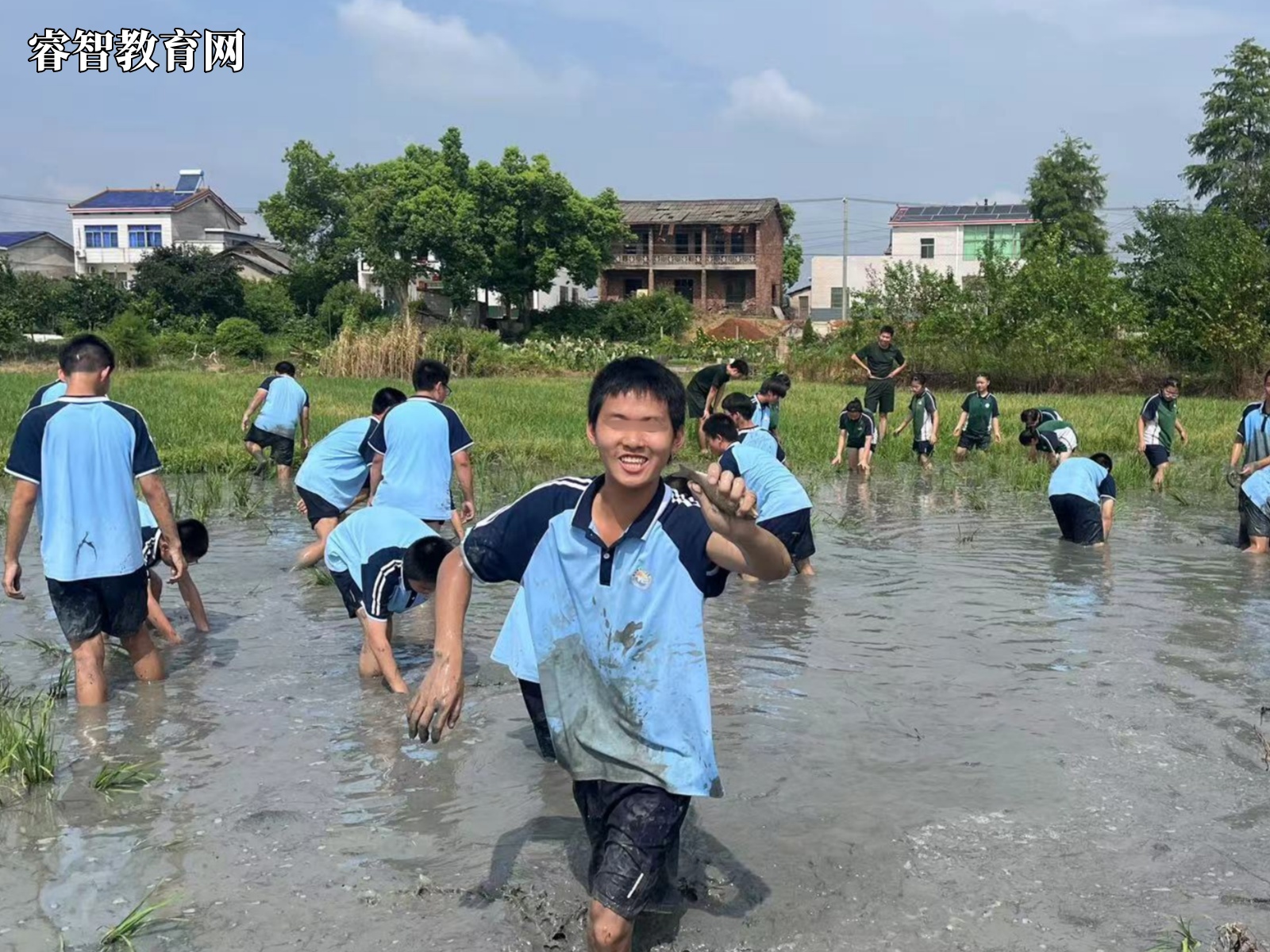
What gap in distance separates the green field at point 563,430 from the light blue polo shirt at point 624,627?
29.7 feet

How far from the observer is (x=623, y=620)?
328 cm

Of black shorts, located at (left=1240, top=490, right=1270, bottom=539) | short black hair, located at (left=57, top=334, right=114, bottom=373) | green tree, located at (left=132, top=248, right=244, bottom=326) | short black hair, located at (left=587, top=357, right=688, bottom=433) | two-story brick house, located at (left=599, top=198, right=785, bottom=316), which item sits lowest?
black shorts, located at (left=1240, top=490, right=1270, bottom=539)

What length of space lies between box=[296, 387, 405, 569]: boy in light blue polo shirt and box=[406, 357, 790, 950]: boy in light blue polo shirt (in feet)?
17.6

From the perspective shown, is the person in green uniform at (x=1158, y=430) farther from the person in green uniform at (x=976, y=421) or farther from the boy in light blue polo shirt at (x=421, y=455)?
the boy in light blue polo shirt at (x=421, y=455)

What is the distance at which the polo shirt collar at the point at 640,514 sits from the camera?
3.25 m

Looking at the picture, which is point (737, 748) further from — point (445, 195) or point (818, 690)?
point (445, 195)

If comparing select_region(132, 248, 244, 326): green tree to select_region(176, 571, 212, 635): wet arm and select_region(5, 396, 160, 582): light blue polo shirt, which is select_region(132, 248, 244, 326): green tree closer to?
select_region(176, 571, 212, 635): wet arm

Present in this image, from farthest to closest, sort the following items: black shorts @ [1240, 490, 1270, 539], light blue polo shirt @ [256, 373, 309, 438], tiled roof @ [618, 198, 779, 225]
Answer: tiled roof @ [618, 198, 779, 225] < light blue polo shirt @ [256, 373, 309, 438] < black shorts @ [1240, 490, 1270, 539]

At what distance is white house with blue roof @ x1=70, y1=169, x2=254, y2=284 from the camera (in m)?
63.4

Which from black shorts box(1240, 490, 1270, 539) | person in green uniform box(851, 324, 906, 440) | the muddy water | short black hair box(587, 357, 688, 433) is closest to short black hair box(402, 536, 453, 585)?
the muddy water

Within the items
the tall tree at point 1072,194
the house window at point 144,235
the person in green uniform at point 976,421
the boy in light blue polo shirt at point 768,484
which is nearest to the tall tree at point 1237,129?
the tall tree at point 1072,194

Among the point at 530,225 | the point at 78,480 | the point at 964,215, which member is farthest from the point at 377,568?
the point at 964,215

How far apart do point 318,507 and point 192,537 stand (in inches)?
66.1

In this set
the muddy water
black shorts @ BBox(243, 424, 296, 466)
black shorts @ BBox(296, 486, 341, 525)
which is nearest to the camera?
the muddy water
